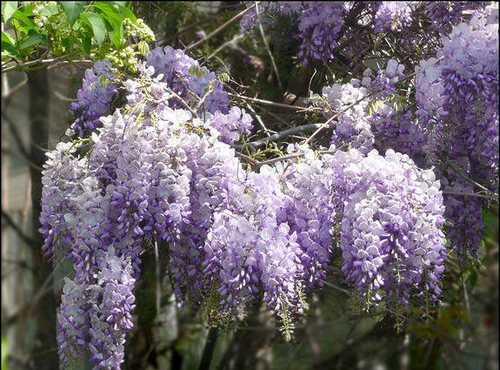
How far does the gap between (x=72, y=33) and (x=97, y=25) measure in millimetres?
404

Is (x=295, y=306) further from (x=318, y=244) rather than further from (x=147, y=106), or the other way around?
(x=147, y=106)

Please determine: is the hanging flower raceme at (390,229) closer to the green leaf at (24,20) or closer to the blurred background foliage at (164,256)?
the blurred background foliage at (164,256)

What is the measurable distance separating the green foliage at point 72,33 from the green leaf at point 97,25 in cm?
3

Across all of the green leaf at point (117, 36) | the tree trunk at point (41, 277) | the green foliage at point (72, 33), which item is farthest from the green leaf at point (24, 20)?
the tree trunk at point (41, 277)

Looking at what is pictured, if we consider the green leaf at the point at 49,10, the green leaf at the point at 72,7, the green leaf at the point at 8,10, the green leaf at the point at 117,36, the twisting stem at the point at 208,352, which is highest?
the green leaf at the point at 49,10

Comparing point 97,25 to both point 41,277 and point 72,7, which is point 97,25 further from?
point 41,277

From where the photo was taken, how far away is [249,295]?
2.62 metres

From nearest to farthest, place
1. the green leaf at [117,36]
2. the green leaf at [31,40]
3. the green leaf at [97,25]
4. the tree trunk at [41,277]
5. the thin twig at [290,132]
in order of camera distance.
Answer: the green leaf at [97,25]
the green leaf at [117,36]
the green leaf at [31,40]
the thin twig at [290,132]
the tree trunk at [41,277]

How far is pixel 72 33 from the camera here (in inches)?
121

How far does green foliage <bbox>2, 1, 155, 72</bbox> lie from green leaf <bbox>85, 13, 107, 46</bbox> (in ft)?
0.09

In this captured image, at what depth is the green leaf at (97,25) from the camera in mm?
2672

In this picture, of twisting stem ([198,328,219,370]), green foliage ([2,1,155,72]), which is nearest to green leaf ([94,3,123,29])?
green foliage ([2,1,155,72])

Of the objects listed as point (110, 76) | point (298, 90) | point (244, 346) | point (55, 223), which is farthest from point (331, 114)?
point (244, 346)

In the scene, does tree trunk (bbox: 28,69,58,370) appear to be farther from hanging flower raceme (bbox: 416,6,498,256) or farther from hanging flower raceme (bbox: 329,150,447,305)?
Result: hanging flower raceme (bbox: 416,6,498,256)
